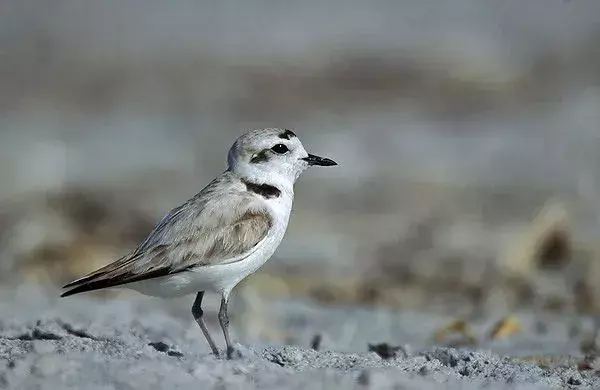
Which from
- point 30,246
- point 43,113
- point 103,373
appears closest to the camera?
point 103,373

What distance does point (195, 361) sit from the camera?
522 cm

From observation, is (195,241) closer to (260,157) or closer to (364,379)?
(260,157)

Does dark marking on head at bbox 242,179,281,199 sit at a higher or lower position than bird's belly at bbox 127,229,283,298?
higher

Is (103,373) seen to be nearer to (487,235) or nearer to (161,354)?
(161,354)

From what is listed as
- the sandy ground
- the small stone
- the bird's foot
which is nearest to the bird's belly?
the sandy ground

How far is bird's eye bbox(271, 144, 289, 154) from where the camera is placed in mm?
6921

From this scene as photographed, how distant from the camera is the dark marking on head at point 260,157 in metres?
6.85

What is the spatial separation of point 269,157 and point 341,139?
33.3ft

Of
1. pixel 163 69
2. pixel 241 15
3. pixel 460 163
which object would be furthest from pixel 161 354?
pixel 241 15

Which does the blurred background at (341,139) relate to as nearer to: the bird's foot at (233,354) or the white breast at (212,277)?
the white breast at (212,277)

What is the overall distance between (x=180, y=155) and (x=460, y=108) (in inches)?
194

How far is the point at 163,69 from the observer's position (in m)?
22.0

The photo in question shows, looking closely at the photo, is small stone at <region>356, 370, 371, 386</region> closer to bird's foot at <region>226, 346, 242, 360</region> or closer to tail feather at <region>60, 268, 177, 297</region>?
bird's foot at <region>226, 346, 242, 360</region>

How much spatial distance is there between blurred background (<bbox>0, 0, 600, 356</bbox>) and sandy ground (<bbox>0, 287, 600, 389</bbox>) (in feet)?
3.40
